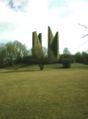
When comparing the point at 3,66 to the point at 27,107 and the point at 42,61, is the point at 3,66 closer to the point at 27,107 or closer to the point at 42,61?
the point at 42,61

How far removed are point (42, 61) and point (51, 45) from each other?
37178 millimetres

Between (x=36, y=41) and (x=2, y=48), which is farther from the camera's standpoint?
(x=2, y=48)

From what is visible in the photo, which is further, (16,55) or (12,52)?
(16,55)

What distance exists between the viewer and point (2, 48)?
4294 inches

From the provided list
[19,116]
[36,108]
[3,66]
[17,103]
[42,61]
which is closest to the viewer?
[19,116]

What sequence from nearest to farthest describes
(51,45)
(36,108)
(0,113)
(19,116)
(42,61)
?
(19,116)
(0,113)
(36,108)
(42,61)
(51,45)

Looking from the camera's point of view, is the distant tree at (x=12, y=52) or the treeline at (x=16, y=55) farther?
the distant tree at (x=12, y=52)

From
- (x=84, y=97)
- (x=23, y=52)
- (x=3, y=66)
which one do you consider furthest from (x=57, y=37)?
(x=84, y=97)

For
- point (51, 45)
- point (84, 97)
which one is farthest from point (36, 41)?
point (84, 97)

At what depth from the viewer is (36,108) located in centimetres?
→ 1281

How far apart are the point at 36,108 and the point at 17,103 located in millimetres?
1911

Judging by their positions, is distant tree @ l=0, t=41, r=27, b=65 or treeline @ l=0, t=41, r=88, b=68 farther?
distant tree @ l=0, t=41, r=27, b=65

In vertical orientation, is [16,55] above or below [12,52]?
below

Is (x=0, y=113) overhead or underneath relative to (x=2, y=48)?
underneath
